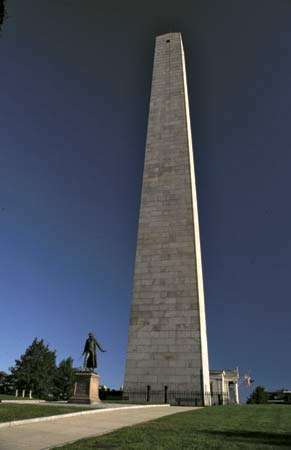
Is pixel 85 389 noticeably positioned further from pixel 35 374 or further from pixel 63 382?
pixel 63 382

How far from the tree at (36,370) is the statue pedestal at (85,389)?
37.8 m

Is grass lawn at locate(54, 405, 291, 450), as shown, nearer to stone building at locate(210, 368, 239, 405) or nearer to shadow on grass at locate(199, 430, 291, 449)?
shadow on grass at locate(199, 430, 291, 449)

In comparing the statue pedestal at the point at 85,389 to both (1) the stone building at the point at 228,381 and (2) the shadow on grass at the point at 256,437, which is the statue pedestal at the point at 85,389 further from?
(1) the stone building at the point at 228,381

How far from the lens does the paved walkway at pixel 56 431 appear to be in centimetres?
795

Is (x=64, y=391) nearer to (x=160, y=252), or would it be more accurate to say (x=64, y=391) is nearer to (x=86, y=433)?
(x=160, y=252)

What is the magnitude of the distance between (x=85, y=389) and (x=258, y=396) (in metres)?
44.4

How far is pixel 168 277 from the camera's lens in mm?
26547

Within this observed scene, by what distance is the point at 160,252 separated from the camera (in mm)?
27266

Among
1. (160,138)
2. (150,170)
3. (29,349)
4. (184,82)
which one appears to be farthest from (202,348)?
(29,349)

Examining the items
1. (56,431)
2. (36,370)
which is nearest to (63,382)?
(36,370)

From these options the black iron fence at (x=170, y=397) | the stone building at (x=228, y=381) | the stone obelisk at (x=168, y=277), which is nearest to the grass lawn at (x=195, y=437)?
the black iron fence at (x=170, y=397)

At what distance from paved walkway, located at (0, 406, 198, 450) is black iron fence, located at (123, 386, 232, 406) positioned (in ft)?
34.4

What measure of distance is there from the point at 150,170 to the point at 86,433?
855 inches

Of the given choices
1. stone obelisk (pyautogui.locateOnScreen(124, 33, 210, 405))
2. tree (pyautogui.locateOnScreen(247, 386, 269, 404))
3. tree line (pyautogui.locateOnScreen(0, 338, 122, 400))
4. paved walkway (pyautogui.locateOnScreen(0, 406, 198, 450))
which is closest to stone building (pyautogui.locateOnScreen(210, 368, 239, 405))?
tree (pyautogui.locateOnScreen(247, 386, 269, 404))
